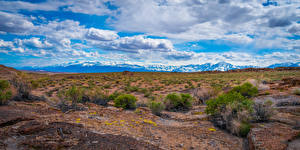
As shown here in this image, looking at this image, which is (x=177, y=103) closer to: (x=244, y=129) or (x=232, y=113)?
(x=232, y=113)

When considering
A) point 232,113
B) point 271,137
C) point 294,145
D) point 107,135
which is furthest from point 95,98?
point 294,145

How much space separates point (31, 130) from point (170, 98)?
8.67 m

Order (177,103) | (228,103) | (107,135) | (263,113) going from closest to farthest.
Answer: (107,135) < (263,113) < (228,103) < (177,103)

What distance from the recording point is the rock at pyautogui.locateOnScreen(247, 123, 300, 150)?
4.67 meters

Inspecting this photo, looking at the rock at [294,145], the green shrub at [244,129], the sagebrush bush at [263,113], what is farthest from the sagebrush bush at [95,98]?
the rock at [294,145]

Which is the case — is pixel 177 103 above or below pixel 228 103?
below

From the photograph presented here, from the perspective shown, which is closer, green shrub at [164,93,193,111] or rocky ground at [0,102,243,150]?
rocky ground at [0,102,243,150]

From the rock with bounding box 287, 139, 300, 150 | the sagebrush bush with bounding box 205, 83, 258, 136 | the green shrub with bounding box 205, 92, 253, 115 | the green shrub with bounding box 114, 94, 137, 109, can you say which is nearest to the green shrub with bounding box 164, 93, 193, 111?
the green shrub with bounding box 114, 94, 137, 109

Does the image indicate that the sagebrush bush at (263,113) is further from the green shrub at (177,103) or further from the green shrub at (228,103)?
the green shrub at (177,103)

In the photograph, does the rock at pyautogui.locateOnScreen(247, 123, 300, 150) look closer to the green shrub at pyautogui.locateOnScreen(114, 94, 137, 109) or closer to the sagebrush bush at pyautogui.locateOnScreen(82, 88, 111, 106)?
the green shrub at pyautogui.locateOnScreen(114, 94, 137, 109)

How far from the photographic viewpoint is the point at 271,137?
5.23 metres

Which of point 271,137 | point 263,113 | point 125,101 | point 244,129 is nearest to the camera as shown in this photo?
point 271,137

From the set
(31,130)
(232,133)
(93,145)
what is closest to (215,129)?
(232,133)

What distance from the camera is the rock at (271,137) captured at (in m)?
4.67
